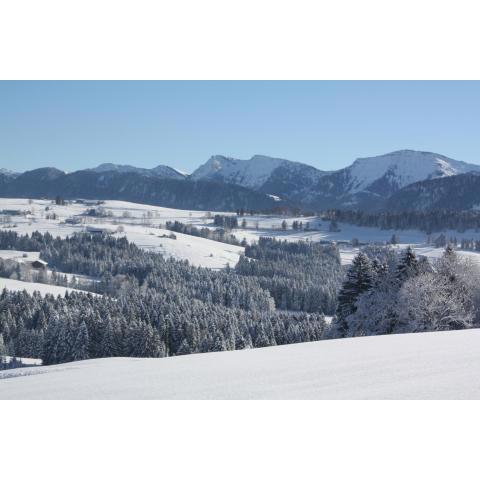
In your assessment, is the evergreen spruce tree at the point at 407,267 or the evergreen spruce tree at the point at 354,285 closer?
the evergreen spruce tree at the point at 407,267

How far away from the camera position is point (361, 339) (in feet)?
68.3

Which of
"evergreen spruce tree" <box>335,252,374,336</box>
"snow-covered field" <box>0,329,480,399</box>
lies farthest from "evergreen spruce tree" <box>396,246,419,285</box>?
"snow-covered field" <box>0,329,480,399</box>

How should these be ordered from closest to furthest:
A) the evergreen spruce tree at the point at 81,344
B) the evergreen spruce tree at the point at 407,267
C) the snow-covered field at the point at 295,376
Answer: the snow-covered field at the point at 295,376 < the evergreen spruce tree at the point at 407,267 < the evergreen spruce tree at the point at 81,344

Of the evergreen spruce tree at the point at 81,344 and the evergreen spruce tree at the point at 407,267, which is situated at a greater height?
the evergreen spruce tree at the point at 407,267

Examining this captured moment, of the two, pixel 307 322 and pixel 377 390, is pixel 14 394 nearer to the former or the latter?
pixel 377 390

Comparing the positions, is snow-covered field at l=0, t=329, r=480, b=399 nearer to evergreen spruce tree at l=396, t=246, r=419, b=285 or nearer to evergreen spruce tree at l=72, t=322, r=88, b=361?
evergreen spruce tree at l=396, t=246, r=419, b=285

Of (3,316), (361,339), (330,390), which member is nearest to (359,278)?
(361,339)

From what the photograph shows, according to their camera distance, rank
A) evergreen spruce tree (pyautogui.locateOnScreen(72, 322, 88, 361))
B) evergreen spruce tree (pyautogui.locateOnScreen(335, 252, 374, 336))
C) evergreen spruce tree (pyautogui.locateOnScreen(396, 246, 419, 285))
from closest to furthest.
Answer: evergreen spruce tree (pyautogui.locateOnScreen(396, 246, 419, 285)) < evergreen spruce tree (pyautogui.locateOnScreen(335, 252, 374, 336)) < evergreen spruce tree (pyautogui.locateOnScreen(72, 322, 88, 361))

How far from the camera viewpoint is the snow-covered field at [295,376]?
39.5ft

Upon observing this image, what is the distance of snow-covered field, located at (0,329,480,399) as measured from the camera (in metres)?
12.0

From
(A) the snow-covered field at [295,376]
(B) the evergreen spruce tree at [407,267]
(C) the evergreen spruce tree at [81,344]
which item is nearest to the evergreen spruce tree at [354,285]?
(B) the evergreen spruce tree at [407,267]

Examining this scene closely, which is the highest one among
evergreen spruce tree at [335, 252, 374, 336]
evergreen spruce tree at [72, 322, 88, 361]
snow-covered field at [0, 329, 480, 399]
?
snow-covered field at [0, 329, 480, 399]

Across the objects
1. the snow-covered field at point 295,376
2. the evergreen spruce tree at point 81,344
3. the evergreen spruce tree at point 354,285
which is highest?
the snow-covered field at point 295,376

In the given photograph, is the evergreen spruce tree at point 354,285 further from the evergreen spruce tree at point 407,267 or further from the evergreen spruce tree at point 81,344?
the evergreen spruce tree at point 81,344
